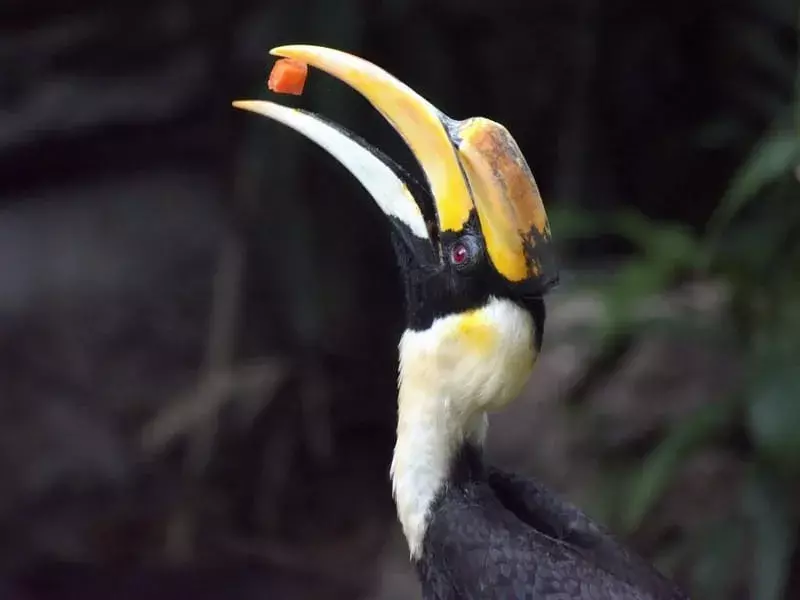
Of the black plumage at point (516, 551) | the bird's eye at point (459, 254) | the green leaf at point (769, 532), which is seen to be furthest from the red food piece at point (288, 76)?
the green leaf at point (769, 532)

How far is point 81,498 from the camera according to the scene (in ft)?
5.71

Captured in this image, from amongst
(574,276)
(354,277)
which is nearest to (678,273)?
(574,276)

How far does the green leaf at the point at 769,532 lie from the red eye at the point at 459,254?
0.67m

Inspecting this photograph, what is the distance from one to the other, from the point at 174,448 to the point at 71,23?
68cm

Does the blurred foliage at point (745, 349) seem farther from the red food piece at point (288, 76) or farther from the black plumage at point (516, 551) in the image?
the red food piece at point (288, 76)

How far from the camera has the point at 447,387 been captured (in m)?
0.76

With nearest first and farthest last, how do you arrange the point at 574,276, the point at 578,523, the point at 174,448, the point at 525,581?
the point at 525,581 < the point at 578,523 < the point at 574,276 < the point at 174,448

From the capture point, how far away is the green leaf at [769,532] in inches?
48.5

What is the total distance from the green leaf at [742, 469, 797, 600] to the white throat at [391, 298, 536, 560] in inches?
23.1

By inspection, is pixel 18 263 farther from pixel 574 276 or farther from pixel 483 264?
pixel 483 264

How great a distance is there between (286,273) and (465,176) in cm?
89

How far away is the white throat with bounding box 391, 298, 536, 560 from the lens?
735 millimetres

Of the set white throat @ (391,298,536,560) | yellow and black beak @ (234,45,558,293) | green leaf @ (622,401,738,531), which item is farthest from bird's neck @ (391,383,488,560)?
green leaf @ (622,401,738,531)

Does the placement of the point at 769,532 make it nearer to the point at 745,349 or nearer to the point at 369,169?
the point at 745,349
